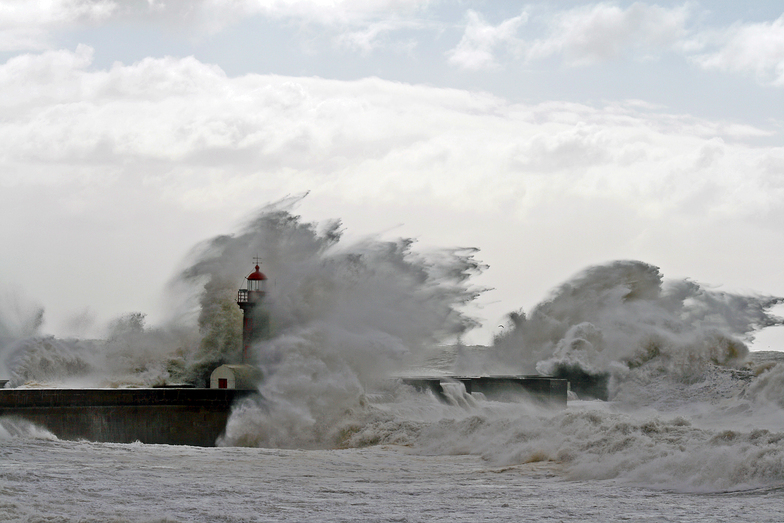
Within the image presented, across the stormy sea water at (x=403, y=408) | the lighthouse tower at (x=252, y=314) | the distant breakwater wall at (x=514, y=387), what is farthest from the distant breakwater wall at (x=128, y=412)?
the distant breakwater wall at (x=514, y=387)

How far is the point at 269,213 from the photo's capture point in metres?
21.2

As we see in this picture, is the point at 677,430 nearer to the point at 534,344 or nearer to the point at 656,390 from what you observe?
the point at 656,390

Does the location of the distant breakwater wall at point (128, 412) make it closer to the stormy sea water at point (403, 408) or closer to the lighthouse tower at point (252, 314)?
the stormy sea water at point (403, 408)

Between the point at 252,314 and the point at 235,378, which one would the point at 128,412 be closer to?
the point at 235,378

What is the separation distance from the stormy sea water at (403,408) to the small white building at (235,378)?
0.45 m

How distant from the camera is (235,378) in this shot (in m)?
16.9

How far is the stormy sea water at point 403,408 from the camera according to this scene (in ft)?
31.6

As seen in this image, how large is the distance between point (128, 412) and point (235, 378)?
258cm

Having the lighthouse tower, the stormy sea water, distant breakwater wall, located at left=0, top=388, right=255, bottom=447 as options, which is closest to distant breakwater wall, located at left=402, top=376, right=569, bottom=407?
the stormy sea water

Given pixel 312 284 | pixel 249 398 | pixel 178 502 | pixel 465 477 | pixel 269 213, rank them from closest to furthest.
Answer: pixel 178 502 → pixel 465 477 → pixel 249 398 → pixel 312 284 → pixel 269 213

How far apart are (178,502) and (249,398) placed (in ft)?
23.4

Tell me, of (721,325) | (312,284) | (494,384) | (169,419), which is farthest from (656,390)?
(169,419)

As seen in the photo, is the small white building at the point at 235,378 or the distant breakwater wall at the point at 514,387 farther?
the distant breakwater wall at the point at 514,387

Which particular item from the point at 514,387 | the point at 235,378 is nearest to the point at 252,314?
the point at 235,378
